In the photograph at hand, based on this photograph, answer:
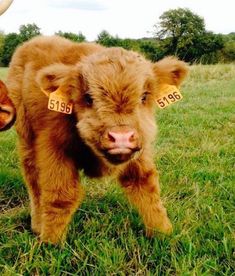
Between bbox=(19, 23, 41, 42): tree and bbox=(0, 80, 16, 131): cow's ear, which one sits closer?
bbox=(0, 80, 16, 131): cow's ear

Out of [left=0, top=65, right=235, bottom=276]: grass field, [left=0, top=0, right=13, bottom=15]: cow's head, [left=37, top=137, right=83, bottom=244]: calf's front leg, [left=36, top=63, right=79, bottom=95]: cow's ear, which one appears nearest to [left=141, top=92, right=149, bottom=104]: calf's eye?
[left=36, top=63, right=79, bottom=95]: cow's ear

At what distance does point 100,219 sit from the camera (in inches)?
142

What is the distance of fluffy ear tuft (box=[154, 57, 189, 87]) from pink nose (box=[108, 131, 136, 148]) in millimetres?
906

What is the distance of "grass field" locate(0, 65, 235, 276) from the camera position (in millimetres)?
2926

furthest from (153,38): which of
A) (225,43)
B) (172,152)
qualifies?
(172,152)

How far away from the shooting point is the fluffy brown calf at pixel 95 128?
291 centimetres

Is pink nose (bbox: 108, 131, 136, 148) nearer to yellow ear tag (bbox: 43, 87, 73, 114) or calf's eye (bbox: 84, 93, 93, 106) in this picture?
calf's eye (bbox: 84, 93, 93, 106)

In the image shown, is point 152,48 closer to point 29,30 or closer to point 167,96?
point 29,30

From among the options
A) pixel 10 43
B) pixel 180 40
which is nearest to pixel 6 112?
pixel 10 43

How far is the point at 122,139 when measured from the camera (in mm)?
2709

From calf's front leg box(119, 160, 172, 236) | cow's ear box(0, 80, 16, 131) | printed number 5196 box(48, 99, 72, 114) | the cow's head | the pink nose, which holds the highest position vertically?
the cow's head

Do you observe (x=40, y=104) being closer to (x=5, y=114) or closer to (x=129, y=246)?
(x=5, y=114)

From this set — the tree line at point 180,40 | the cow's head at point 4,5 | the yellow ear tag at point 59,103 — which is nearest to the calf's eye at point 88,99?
the yellow ear tag at point 59,103

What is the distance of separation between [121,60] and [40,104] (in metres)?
0.77
